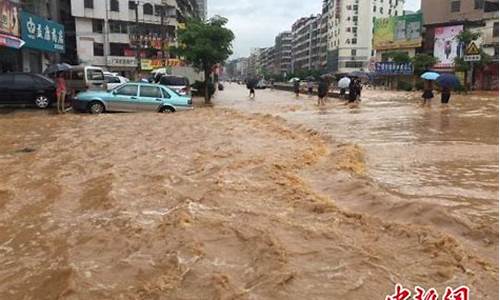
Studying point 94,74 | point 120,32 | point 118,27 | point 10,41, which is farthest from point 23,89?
point 118,27

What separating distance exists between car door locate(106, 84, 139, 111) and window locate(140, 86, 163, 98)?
23 cm

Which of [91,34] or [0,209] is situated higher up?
[91,34]

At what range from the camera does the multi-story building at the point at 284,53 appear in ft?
490

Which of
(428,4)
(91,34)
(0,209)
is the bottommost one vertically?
(0,209)

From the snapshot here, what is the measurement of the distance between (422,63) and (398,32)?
1458cm

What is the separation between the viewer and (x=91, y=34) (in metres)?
56.0

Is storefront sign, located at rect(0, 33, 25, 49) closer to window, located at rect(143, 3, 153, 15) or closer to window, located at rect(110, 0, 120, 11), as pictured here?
window, located at rect(110, 0, 120, 11)

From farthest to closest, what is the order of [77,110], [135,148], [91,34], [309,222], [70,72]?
1. [91,34]
2. [70,72]
3. [77,110]
4. [135,148]
5. [309,222]

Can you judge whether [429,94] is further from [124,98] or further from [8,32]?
[8,32]

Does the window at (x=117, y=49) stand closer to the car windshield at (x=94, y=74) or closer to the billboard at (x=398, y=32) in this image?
the billboard at (x=398, y=32)

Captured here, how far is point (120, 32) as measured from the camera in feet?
189

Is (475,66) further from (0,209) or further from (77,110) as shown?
(0,209)

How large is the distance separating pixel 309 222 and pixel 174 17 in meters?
61.5

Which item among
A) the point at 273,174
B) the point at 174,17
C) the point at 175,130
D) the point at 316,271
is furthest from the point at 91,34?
the point at 316,271
